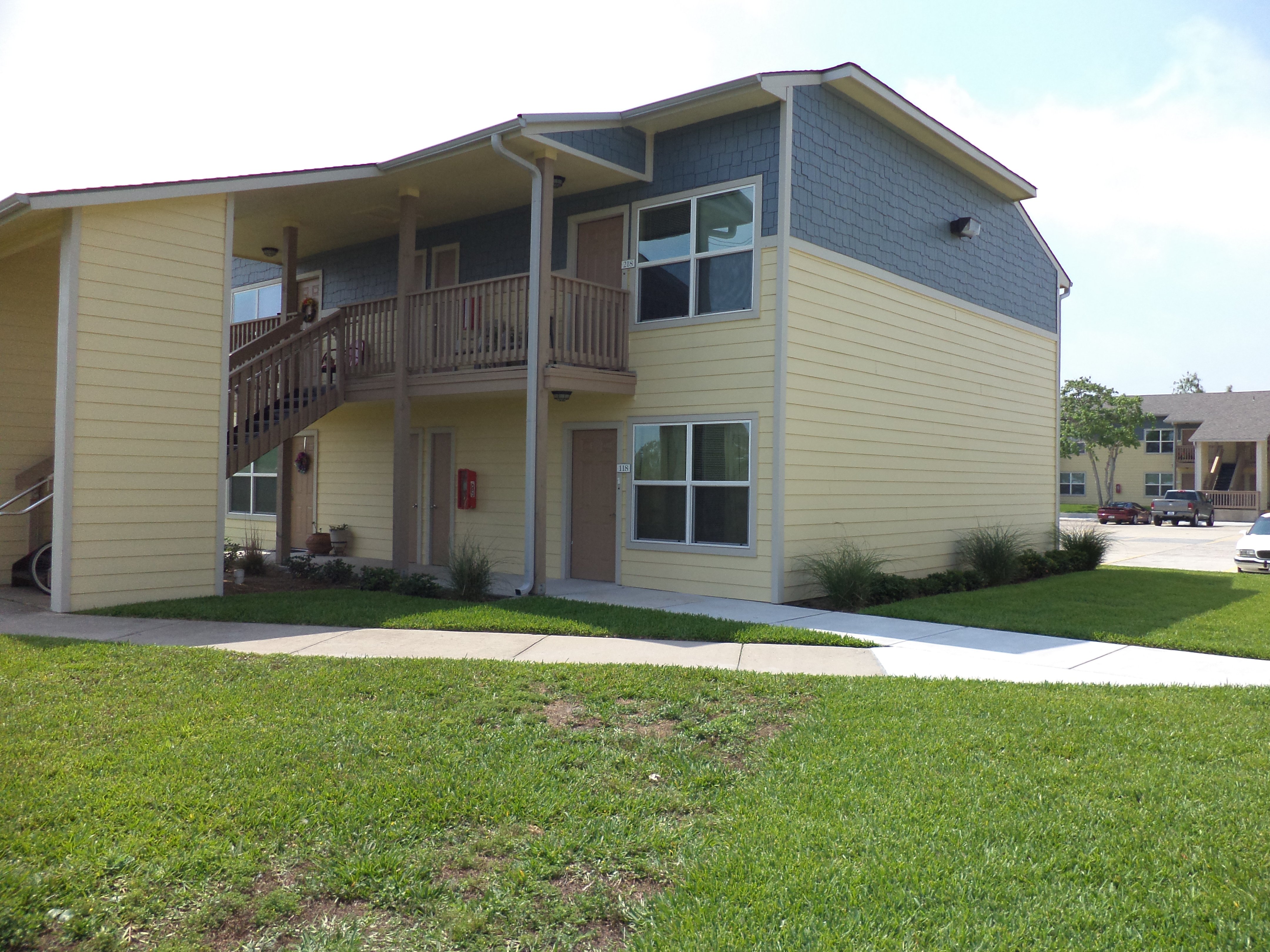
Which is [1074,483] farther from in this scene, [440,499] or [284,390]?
[284,390]

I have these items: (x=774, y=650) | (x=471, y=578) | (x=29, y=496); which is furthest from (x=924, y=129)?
(x=29, y=496)

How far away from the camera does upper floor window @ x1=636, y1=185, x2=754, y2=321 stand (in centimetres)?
1132

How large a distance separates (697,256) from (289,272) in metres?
7.02

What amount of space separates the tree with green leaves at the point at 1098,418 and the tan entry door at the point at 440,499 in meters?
38.9

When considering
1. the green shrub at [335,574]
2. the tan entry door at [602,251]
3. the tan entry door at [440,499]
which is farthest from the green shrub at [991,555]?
the green shrub at [335,574]

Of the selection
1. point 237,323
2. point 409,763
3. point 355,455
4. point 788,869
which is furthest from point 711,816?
point 237,323

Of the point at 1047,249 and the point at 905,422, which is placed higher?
the point at 1047,249

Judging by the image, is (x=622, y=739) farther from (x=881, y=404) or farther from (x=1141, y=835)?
(x=881, y=404)

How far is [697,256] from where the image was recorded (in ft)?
38.2

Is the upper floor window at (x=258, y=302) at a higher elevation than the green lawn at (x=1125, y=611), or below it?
higher

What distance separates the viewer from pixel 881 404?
12.9 metres

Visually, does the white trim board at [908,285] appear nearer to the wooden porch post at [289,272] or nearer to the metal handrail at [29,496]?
the wooden porch post at [289,272]

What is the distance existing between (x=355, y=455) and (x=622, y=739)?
11.9 meters

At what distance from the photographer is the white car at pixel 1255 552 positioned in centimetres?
1747
